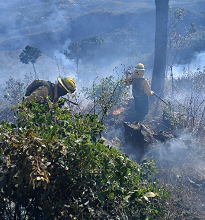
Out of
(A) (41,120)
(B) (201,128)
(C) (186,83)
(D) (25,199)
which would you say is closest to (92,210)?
(D) (25,199)

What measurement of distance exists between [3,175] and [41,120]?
27.5 inches

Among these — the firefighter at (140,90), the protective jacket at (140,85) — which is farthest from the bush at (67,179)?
the protective jacket at (140,85)

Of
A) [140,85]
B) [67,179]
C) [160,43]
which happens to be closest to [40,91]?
[67,179]

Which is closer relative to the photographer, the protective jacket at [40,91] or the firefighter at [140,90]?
the protective jacket at [40,91]

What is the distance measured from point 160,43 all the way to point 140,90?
2.82 metres

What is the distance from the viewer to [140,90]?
307 inches

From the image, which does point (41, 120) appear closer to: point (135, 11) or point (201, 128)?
point (201, 128)

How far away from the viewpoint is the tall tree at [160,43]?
9.57 m

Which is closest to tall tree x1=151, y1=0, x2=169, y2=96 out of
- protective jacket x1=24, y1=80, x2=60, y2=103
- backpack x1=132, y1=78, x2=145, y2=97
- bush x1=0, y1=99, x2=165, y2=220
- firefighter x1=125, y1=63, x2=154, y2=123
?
firefighter x1=125, y1=63, x2=154, y2=123

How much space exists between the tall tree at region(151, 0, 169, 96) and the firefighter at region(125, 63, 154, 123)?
5.98 feet

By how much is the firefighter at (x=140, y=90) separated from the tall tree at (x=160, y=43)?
182cm

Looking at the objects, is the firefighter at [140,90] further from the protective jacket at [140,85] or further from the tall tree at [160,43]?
the tall tree at [160,43]

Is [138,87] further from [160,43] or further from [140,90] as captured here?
[160,43]

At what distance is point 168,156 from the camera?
223 inches
